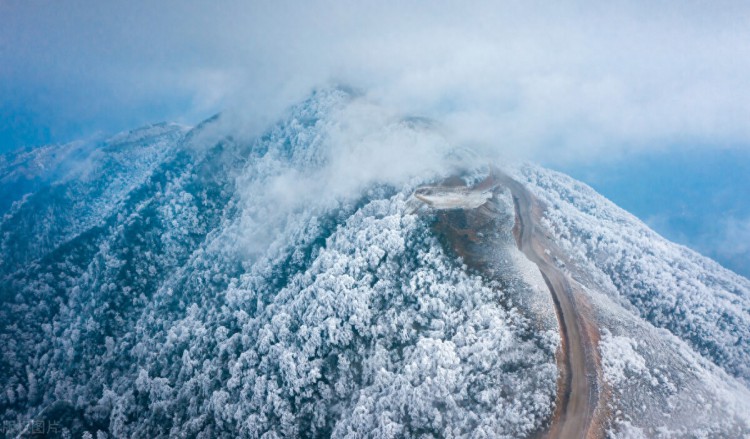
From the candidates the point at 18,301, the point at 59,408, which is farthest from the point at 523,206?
the point at 18,301

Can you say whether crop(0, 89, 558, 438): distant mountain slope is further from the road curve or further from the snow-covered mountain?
the road curve

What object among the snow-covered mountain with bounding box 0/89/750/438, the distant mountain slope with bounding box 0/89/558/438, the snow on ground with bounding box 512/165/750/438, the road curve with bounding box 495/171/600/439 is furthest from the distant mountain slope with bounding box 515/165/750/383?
the distant mountain slope with bounding box 0/89/558/438

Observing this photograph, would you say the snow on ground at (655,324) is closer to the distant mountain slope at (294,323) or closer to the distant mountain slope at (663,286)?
the distant mountain slope at (663,286)

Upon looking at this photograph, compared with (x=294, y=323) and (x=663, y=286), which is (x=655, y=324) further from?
(x=294, y=323)

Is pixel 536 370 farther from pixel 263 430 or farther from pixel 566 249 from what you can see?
pixel 263 430

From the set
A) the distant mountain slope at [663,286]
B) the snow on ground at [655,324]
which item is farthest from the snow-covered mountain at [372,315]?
the distant mountain slope at [663,286]
